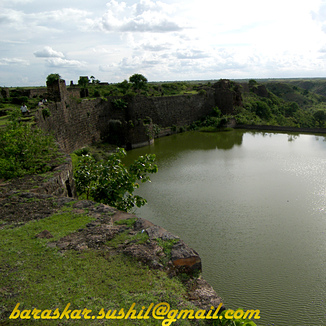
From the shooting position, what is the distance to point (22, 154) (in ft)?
19.5

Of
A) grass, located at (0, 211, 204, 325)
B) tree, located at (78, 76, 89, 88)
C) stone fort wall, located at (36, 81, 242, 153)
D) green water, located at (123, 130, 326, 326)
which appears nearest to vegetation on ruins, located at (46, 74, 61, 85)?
stone fort wall, located at (36, 81, 242, 153)

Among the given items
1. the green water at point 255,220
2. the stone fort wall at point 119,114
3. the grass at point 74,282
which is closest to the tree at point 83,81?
the stone fort wall at point 119,114

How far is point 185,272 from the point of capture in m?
3.43

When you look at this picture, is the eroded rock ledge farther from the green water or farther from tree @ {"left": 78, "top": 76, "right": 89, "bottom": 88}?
tree @ {"left": 78, "top": 76, "right": 89, "bottom": 88}

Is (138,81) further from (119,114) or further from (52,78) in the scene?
(52,78)

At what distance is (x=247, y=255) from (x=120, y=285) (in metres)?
4.86

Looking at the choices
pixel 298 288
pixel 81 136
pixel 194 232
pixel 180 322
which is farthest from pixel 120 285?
pixel 81 136

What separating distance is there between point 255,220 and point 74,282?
22.9ft

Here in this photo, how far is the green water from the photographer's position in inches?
232

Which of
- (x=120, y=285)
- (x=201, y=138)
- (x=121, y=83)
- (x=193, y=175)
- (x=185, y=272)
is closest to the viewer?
(x=120, y=285)

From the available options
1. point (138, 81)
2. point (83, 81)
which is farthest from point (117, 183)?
point (83, 81)

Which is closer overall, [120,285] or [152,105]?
[120,285]

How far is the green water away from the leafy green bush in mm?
3946

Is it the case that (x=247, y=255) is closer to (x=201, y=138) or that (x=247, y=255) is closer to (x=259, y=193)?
(x=259, y=193)
